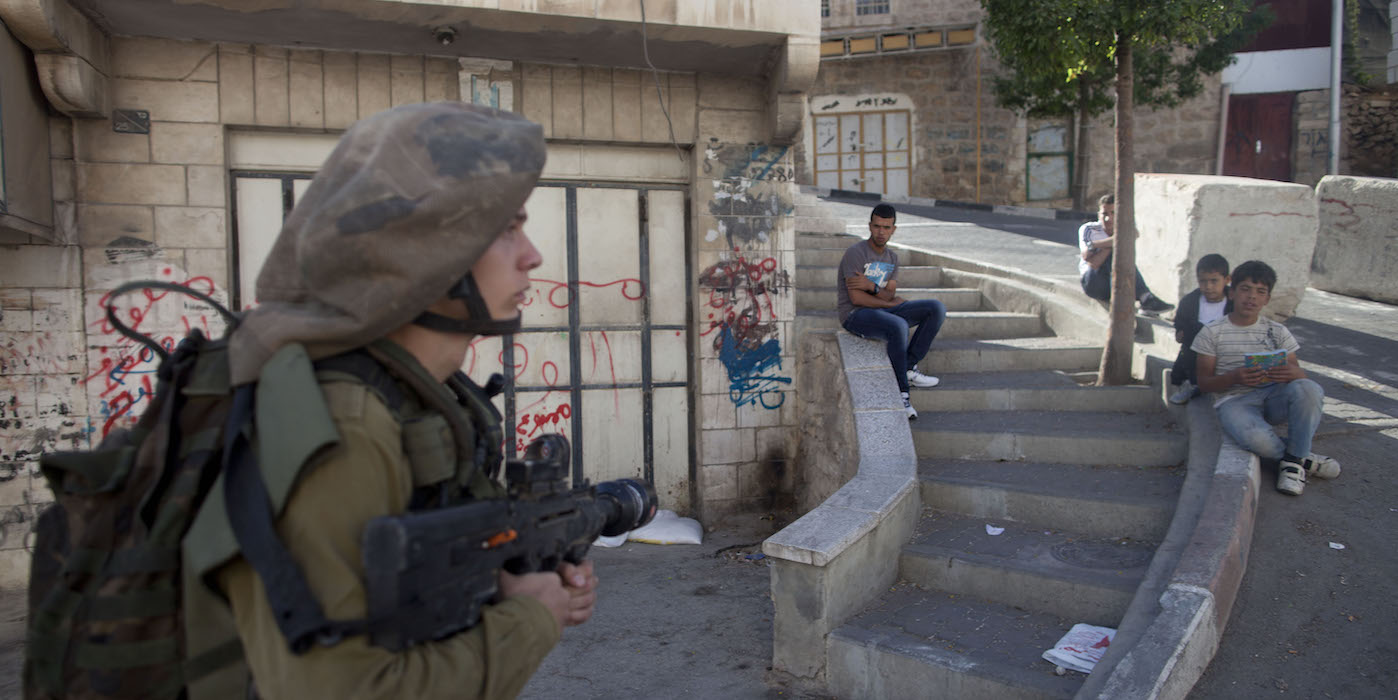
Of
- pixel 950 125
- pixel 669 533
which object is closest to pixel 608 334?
pixel 669 533

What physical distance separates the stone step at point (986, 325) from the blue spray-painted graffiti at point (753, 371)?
612 mm

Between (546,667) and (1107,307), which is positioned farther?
(1107,307)

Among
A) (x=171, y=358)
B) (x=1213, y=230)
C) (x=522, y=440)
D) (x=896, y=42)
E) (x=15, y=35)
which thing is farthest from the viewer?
(x=896, y=42)

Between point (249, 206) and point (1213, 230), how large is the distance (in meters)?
7.17

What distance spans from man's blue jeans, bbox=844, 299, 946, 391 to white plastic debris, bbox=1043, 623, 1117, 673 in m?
2.33

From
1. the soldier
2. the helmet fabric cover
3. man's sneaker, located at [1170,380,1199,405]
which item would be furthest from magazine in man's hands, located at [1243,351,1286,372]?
the helmet fabric cover

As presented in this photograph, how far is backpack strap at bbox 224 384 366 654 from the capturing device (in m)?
1.25

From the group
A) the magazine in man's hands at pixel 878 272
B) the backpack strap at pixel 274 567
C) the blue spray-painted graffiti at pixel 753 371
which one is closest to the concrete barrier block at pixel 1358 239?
the magazine in man's hands at pixel 878 272

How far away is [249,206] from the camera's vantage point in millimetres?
5930

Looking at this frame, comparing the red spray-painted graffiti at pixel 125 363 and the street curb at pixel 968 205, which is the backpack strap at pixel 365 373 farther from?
the street curb at pixel 968 205

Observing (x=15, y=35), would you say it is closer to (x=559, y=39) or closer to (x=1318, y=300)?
(x=559, y=39)

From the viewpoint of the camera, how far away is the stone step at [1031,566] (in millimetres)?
4070

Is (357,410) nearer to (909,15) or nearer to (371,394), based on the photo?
(371,394)

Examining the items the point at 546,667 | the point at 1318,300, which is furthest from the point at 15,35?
the point at 1318,300
